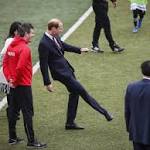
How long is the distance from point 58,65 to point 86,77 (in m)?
3.73

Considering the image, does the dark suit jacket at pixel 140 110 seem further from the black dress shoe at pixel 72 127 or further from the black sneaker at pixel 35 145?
the black dress shoe at pixel 72 127

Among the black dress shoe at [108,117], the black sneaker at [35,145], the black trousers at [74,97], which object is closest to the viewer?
the black sneaker at [35,145]

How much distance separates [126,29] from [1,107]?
24.7 feet

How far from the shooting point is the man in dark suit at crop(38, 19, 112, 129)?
9.47 metres

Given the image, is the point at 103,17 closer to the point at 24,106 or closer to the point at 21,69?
the point at 24,106

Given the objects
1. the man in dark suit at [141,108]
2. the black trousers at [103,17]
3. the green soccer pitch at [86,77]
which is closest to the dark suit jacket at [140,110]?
the man in dark suit at [141,108]

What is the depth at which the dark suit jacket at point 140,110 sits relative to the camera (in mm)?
7254

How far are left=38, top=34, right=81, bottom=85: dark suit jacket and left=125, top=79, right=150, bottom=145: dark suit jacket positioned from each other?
2401 mm

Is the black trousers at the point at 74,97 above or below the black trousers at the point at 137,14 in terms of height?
below

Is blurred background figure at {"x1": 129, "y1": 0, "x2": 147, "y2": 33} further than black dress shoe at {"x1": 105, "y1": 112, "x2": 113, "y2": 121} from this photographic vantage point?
Yes

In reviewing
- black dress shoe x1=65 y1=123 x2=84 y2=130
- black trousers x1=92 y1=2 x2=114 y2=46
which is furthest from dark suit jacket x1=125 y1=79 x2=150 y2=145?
black trousers x1=92 y1=2 x2=114 y2=46

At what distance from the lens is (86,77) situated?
13359mm

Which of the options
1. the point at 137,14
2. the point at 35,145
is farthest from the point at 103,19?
the point at 35,145

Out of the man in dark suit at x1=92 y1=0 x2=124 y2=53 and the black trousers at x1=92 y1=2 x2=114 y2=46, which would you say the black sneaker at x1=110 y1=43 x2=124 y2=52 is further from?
the black trousers at x1=92 y1=2 x2=114 y2=46
